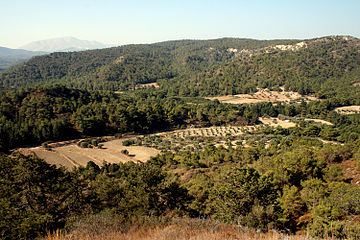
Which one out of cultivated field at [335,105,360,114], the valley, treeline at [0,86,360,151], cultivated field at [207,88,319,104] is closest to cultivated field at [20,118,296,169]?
the valley

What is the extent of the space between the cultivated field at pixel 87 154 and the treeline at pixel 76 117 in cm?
492

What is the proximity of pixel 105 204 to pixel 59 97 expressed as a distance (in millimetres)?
60878

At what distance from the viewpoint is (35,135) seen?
44594 mm

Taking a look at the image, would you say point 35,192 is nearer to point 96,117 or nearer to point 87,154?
point 87,154

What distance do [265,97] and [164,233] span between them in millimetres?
102445

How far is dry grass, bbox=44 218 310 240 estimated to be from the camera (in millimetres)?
6504

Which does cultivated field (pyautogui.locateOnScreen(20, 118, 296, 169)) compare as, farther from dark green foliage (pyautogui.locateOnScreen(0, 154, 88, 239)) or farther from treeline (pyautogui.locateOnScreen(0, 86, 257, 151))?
dark green foliage (pyautogui.locateOnScreen(0, 154, 88, 239))

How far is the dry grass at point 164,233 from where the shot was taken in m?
6.50

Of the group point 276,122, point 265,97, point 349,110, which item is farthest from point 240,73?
point 276,122

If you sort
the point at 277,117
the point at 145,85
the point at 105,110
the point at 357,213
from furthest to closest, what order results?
the point at 145,85 < the point at 277,117 < the point at 105,110 < the point at 357,213

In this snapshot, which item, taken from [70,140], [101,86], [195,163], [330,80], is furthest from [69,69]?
[330,80]

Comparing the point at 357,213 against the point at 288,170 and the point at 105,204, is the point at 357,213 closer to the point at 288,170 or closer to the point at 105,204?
the point at 288,170

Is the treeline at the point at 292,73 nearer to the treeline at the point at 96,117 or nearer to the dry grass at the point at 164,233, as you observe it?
the treeline at the point at 96,117

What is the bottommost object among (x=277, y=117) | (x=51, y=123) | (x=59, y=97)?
(x=277, y=117)
